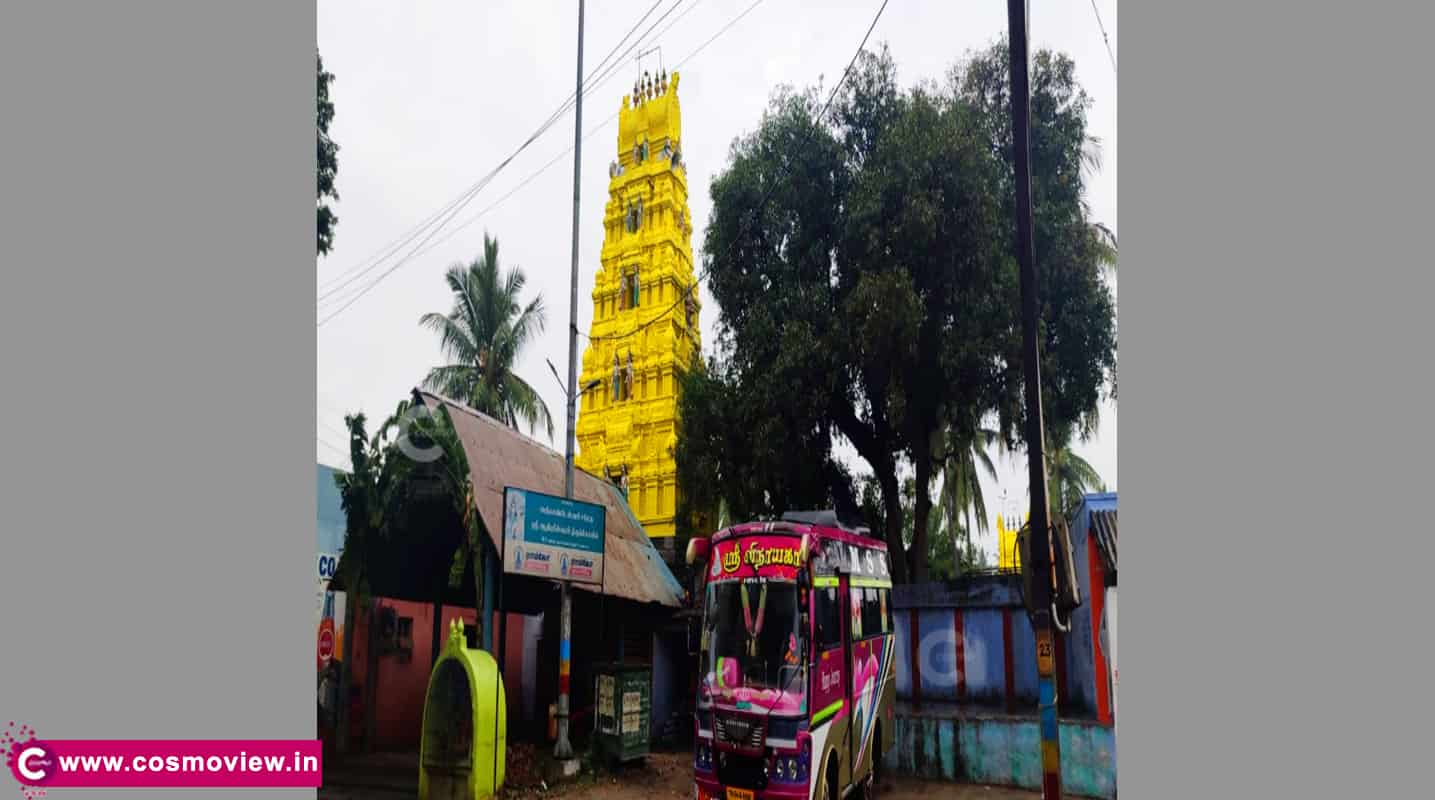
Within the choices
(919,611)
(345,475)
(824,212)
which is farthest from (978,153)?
(345,475)

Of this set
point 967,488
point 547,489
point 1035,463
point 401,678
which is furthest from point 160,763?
point 967,488

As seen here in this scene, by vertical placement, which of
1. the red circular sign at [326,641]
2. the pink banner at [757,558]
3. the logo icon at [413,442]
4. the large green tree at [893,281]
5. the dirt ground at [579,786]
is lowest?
the dirt ground at [579,786]

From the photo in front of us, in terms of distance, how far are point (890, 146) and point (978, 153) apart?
174 centimetres

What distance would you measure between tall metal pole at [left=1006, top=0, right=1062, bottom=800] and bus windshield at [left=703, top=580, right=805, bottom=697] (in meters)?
2.44

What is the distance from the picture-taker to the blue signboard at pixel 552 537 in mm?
12172

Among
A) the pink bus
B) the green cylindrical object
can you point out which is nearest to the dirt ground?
the green cylindrical object

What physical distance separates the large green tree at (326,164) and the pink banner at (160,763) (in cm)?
692

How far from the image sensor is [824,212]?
787 inches

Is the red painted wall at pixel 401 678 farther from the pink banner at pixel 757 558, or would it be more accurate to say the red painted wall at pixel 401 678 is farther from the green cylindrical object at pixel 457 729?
the pink banner at pixel 757 558

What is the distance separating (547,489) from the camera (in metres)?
15.9

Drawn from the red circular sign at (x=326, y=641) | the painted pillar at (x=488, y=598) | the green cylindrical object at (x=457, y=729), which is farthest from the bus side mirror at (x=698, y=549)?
the red circular sign at (x=326, y=641)

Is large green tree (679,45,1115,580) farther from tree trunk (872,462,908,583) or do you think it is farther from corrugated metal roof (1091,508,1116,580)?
corrugated metal roof (1091,508,1116,580)

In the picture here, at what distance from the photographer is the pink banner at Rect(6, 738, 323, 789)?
8.34 m

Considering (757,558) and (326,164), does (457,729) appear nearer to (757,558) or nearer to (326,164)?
(757,558)
